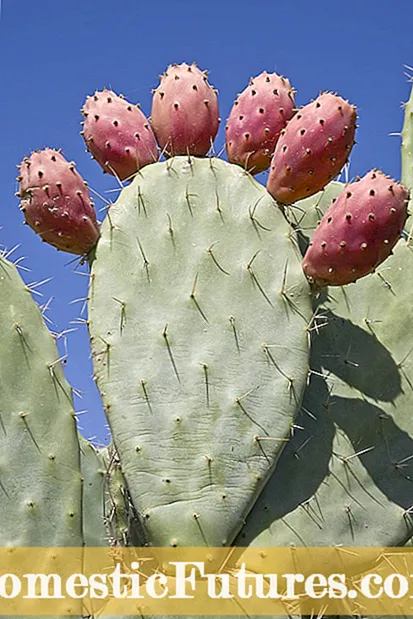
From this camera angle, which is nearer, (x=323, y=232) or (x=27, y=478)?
(x=27, y=478)

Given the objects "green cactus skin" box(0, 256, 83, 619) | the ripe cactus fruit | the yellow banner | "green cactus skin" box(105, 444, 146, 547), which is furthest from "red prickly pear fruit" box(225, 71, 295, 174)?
the yellow banner

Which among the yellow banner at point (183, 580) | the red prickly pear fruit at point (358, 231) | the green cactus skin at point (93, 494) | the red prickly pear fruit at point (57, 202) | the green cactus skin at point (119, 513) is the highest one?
the red prickly pear fruit at point (57, 202)

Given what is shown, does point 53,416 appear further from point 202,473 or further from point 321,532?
point 321,532

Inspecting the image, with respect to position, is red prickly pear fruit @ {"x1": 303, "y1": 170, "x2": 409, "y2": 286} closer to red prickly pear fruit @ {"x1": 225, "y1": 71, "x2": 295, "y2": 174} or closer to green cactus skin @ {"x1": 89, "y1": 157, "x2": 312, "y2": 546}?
green cactus skin @ {"x1": 89, "y1": 157, "x2": 312, "y2": 546}

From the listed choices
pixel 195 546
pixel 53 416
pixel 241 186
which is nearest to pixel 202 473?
pixel 195 546

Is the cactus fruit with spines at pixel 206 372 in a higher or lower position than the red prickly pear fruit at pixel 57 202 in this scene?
lower

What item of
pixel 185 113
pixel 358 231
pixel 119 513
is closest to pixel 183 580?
pixel 119 513

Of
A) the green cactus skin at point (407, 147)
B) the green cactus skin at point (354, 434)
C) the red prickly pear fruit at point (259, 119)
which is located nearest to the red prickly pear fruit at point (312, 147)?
the red prickly pear fruit at point (259, 119)

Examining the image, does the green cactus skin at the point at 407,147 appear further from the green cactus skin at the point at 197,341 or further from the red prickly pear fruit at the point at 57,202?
the red prickly pear fruit at the point at 57,202
